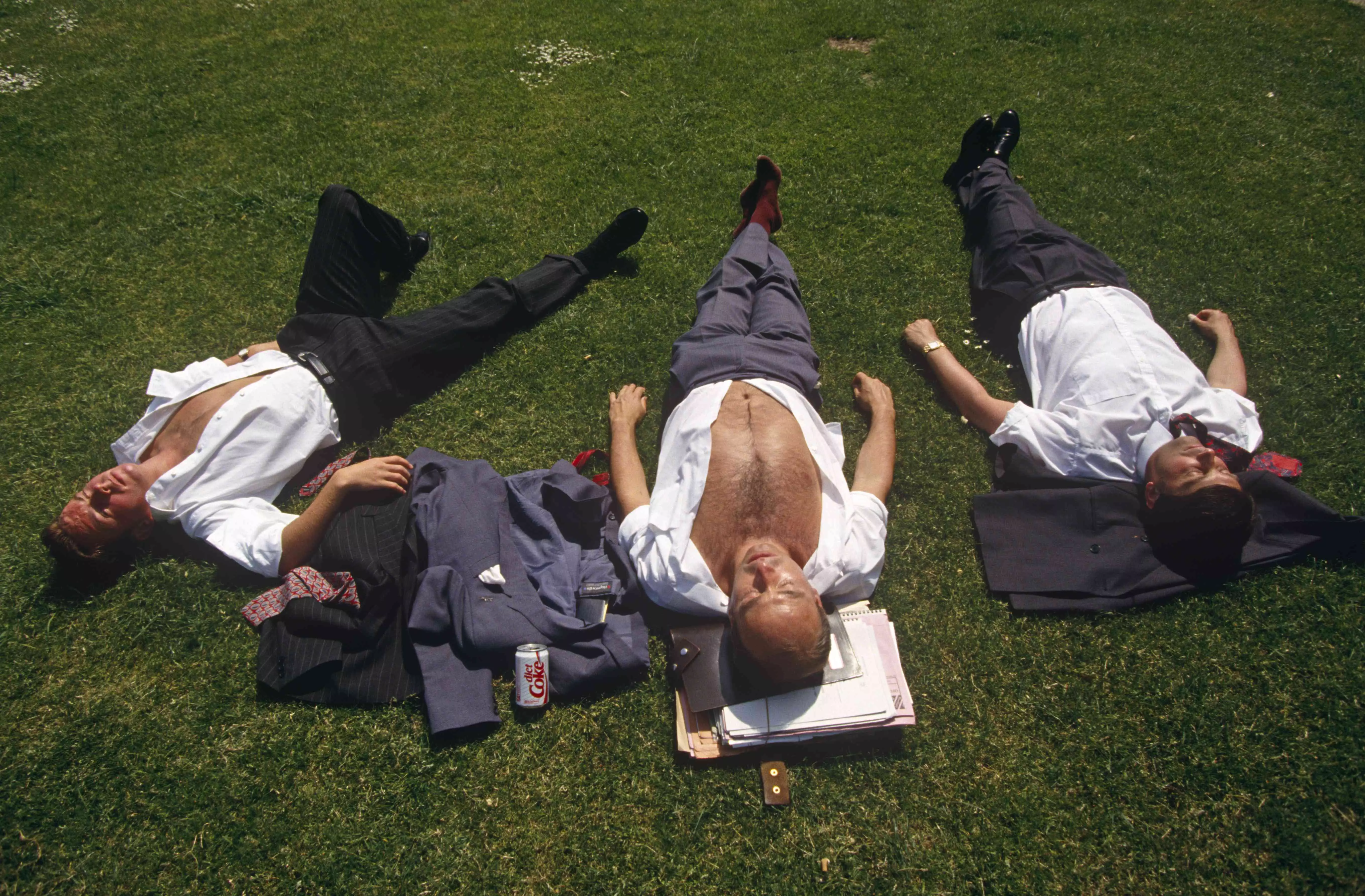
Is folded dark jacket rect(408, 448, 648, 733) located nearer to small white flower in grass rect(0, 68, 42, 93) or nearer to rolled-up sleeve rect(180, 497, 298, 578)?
rolled-up sleeve rect(180, 497, 298, 578)

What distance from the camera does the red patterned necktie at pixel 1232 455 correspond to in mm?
4316

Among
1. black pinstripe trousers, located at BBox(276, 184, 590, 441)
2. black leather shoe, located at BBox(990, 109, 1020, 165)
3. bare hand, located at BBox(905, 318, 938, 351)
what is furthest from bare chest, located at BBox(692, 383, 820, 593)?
black leather shoe, located at BBox(990, 109, 1020, 165)

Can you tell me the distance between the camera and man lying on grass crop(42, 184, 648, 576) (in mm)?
4262

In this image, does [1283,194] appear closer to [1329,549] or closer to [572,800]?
[1329,549]

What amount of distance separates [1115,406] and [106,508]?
6452mm

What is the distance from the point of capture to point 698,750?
3781 millimetres

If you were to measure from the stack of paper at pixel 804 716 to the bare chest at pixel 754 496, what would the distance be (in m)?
0.70

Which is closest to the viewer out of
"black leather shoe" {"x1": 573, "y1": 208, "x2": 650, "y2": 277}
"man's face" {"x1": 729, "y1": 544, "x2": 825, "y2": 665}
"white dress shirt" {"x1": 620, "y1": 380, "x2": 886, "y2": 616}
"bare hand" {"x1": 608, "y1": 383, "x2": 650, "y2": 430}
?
"man's face" {"x1": 729, "y1": 544, "x2": 825, "y2": 665}

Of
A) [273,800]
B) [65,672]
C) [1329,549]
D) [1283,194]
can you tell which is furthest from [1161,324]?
[65,672]

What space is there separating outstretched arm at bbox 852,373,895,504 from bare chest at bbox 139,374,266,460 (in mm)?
4199

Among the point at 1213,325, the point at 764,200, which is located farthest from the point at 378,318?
the point at 1213,325

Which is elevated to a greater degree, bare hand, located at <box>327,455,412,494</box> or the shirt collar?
bare hand, located at <box>327,455,412,494</box>

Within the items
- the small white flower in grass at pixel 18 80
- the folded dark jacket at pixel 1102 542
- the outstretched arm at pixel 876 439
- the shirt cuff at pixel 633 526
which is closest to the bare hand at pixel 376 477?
the shirt cuff at pixel 633 526

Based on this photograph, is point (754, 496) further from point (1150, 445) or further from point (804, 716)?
point (1150, 445)
